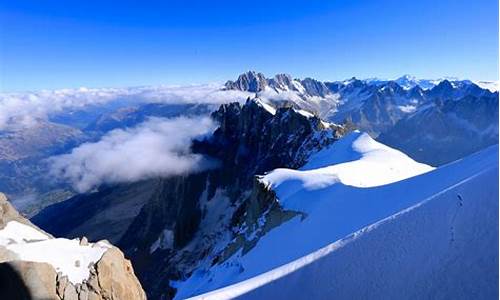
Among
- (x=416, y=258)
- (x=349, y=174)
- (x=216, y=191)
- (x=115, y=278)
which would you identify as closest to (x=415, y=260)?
(x=416, y=258)

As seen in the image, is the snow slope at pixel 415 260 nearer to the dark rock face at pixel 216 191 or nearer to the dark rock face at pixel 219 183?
the dark rock face at pixel 216 191

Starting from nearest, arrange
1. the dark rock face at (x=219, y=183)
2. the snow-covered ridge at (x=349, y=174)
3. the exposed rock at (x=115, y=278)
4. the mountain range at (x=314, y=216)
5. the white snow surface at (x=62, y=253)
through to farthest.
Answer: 1. the mountain range at (x=314, y=216)
2. the white snow surface at (x=62, y=253)
3. the exposed rock at (x=115, y=278)
4. the snow-covered ridge at (x=349, y=174)
5. the dark rock face at (x=219, y=183)

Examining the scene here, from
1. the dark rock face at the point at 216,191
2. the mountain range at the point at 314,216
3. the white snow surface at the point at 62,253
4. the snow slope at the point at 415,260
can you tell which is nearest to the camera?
the snow slope at the point at 415,260

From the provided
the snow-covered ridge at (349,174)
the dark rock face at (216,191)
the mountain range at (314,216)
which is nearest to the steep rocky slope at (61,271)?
the mountain range at (314,216)

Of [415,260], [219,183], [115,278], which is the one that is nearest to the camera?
[415,260]

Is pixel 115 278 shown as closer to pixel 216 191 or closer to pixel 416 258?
pixel 416 258

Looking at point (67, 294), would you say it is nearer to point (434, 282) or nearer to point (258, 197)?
point (434, 282)

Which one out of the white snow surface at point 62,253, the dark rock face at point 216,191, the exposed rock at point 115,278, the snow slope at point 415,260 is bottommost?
the dark rock face at point 216,191
